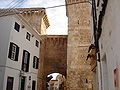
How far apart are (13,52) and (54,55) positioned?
9757 millimetres

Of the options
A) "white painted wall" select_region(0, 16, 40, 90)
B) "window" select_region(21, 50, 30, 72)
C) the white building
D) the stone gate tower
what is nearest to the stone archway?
the stone gate tower

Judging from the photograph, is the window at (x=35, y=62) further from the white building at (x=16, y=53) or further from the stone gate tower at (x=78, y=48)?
the stone gate tower at (x=78, y=48)

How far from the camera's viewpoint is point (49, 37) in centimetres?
2452

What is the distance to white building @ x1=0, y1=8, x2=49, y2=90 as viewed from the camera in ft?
45.8

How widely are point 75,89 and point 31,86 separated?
474 cm

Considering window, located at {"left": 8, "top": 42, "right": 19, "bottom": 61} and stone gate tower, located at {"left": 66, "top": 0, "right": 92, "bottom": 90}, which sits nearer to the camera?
window, located at {"left": 8, "top": 42, "right": 19, "bottom": 61}

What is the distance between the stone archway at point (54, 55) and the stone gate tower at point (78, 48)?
3.07 metres

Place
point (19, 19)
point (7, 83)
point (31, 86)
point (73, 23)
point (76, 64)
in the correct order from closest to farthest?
point (7, 83), point (19, 19), point (31, 86), point (76, 64), point (73, 23)

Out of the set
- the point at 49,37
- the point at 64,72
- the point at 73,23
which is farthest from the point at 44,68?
the point at 73,23

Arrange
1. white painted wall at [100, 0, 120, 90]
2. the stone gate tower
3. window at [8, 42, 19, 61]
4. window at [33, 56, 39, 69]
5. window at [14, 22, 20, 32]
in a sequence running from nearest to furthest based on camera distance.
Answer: white painted wall at [100, 0, 120, 90] → window at [8, 42, 19, 61] → window at [14, 22, 20, 32] → the stone gate tower → window at [33, 56, 39, 69]

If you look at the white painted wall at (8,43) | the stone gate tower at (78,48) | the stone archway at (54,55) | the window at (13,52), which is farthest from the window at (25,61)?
the stone archway at (54,55)

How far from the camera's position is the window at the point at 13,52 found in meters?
14.4

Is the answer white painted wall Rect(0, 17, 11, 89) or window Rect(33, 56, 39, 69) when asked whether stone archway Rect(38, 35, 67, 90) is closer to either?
window Rect(33, 56, 39, 69)

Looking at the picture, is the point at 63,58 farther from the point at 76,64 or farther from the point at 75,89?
the point at 75,89
